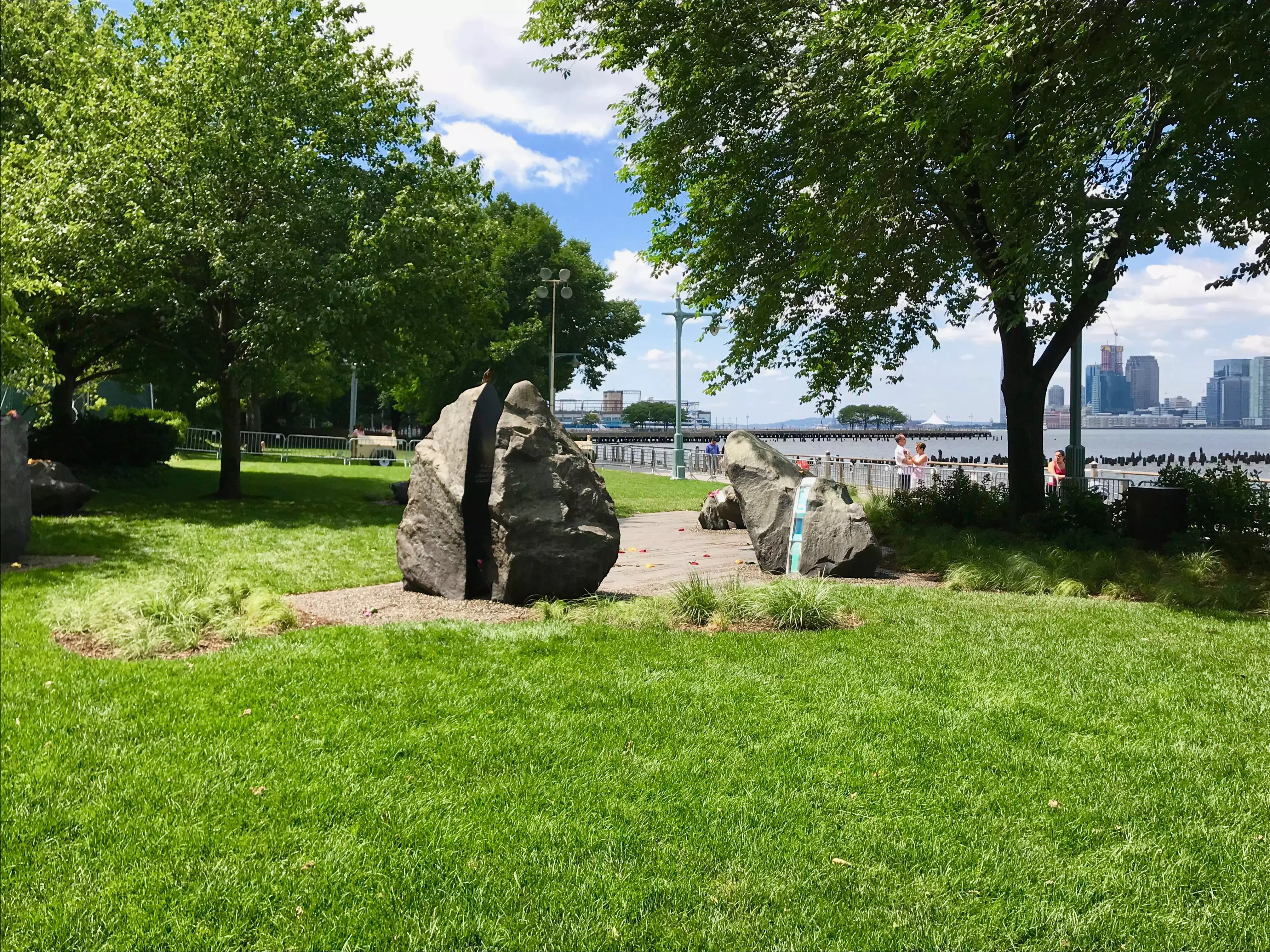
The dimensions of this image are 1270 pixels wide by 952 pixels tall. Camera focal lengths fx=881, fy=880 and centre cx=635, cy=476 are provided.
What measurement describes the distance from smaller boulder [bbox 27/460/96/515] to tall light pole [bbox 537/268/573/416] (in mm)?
11033

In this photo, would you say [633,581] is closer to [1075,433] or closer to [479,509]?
[479,509]

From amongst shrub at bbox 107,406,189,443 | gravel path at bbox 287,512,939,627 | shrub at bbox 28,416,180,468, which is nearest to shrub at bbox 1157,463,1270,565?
gravel path at bbox 287,512,939,627

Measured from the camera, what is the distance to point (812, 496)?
11.4 m

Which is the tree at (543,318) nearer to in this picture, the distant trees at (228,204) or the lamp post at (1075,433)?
the distant trees at (228,204)

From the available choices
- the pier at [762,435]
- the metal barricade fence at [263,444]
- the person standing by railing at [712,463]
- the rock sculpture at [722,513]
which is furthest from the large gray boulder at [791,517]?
the pier at [762,435]

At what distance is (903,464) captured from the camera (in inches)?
984

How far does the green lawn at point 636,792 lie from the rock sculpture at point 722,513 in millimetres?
9109

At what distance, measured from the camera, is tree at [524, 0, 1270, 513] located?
9742 millimetres

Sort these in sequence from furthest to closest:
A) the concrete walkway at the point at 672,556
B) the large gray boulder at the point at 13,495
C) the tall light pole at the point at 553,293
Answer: the tall light pole at the point at 553,293 < the large gray boulder at the point at 13,495 < the concrete walkway at the point at 672,556

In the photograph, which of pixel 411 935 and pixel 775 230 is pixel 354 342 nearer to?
pixel 775 230

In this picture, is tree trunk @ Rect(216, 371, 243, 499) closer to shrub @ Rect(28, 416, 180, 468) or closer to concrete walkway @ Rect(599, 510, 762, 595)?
shrub @ Rect(28, 416, 180, 468)

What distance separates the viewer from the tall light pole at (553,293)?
33.5 metres

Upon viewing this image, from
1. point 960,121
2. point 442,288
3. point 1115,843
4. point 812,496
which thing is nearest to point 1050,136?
point 960,121

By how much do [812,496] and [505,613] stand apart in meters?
4.76
